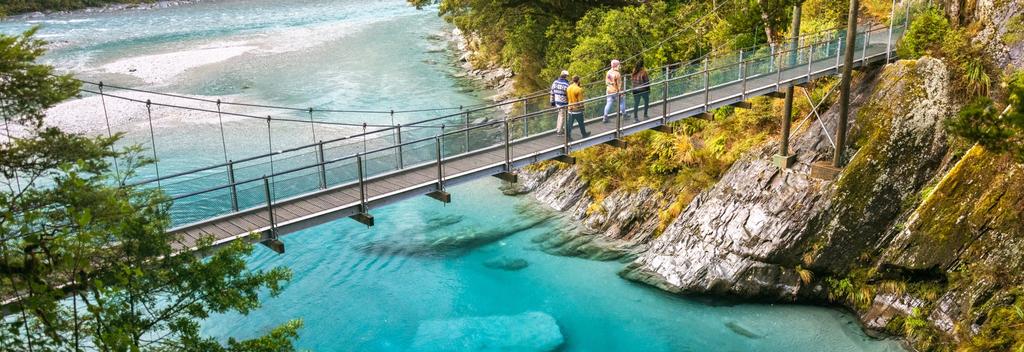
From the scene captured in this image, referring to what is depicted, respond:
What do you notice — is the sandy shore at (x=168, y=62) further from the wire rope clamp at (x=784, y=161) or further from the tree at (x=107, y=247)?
the wire rope clamp at (x=784, y=161)

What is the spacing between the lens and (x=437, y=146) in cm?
1251

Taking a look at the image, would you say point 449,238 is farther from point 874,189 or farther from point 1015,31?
point 1015,31

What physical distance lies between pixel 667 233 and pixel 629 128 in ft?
10.2

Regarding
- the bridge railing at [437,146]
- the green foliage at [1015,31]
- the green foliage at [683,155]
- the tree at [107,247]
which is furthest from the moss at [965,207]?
the tree at [107,247]

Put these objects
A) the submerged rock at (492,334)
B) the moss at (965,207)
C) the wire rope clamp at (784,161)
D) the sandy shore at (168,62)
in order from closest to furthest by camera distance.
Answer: the moss at (965,207), the submerged rock at (492,334), the wire rope clamp at (784,161), the sandy shore at (168,62)

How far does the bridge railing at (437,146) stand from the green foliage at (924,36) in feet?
1.97

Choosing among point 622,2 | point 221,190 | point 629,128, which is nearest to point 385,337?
point 221,190

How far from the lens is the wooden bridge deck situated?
37.2ft

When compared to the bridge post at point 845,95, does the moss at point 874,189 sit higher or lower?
lower

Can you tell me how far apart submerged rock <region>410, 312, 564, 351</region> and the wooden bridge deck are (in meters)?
3.11

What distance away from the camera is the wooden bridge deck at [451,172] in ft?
37.2

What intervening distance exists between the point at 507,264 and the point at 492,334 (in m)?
2.85

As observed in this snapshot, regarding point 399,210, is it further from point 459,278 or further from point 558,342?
point 558,342

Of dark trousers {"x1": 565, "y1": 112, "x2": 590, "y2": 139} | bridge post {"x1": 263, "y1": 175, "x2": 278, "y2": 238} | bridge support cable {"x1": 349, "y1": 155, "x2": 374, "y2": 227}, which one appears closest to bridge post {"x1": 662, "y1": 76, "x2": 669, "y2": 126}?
dark trousers {"x1": 565, "y1": 112, "x2": 590, "y2": 139}
